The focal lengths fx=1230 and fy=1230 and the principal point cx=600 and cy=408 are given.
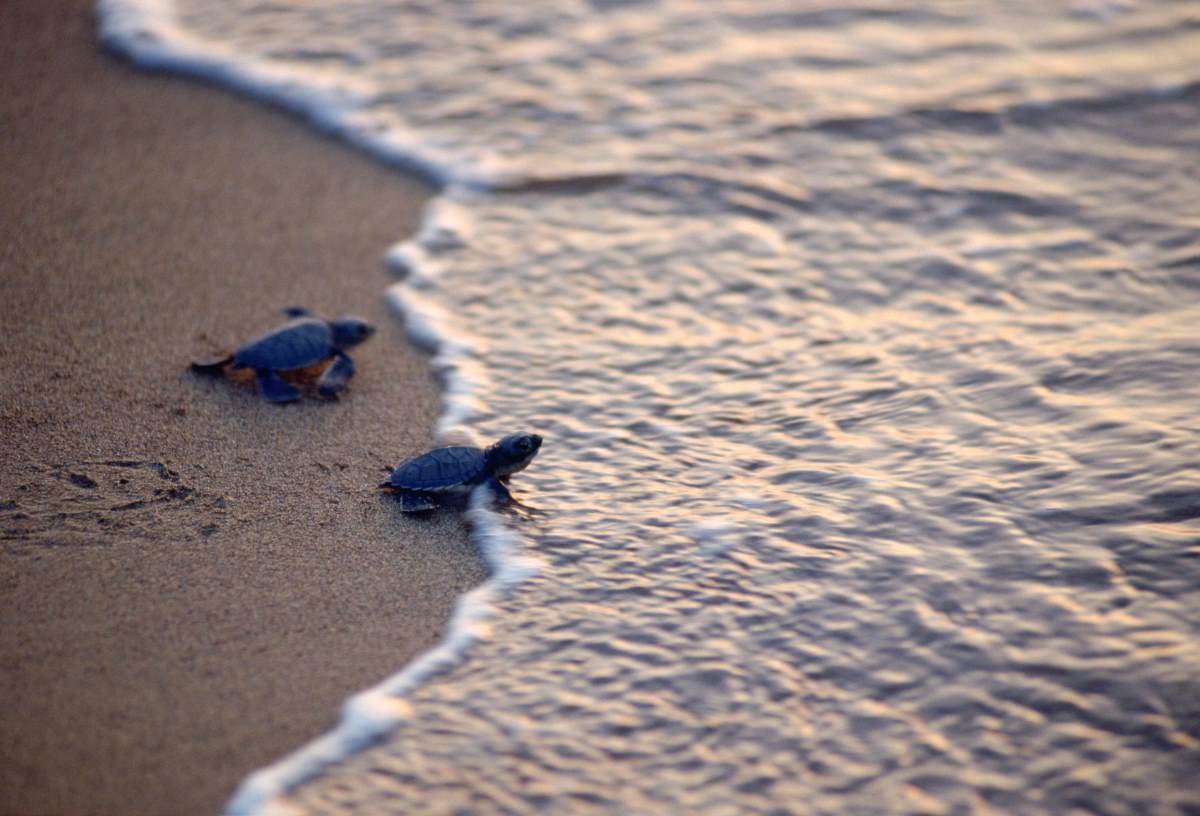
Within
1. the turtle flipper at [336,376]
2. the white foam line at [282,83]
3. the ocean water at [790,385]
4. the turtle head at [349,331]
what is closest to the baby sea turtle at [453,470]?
the ocean water at [790,385]

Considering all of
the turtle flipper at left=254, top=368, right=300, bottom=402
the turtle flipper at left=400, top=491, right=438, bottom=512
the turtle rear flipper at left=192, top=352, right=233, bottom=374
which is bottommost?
the turtle flipper at left=400, top=491, right=438, bottom=512

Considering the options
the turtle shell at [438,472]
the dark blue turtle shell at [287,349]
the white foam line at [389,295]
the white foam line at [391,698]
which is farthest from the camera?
the dark blue turtle shell at [287,349]

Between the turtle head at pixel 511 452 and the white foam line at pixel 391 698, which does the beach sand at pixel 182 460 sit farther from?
the turtle head at pixel 511 452

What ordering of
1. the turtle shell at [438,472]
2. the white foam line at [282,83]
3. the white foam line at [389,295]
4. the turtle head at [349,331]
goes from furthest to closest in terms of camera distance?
the white foam line at [282,83], the turtle head at [349,331], the turtle shell at [438,472], the white foam line at [389,295]

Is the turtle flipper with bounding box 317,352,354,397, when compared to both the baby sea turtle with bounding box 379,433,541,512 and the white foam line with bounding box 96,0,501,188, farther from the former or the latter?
the white foam line with bounding box 96,0,501,188

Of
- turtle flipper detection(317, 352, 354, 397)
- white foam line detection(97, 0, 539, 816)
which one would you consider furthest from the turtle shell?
turtle flipper detection(317, 352, 354, 397)

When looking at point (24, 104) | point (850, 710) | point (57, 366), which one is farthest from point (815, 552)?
point (24, 104)

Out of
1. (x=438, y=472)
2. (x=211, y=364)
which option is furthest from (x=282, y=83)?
(x=438, y=472)
